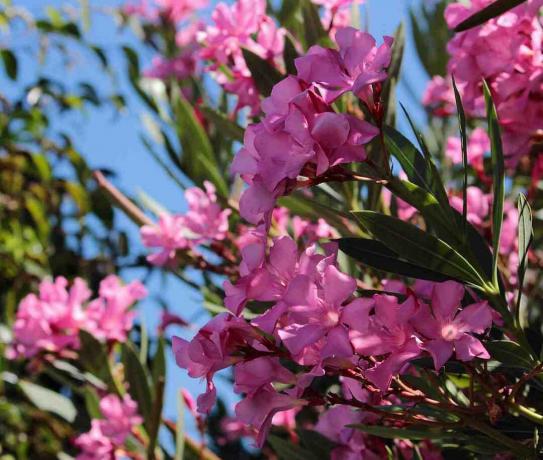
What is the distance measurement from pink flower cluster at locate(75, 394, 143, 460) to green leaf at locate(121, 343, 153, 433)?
0.03 m

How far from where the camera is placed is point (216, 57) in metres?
1.29

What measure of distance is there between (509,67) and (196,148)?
2.48ft

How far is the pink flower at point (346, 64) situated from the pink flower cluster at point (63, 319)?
3.07 feet

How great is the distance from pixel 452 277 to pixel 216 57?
608 mm

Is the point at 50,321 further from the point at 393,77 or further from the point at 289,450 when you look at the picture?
the point at 393,77

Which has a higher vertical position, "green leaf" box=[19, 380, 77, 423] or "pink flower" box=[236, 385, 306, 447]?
"pink flower" box=[236, 385, 306, 447]

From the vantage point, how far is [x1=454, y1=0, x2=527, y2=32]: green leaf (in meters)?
0.88

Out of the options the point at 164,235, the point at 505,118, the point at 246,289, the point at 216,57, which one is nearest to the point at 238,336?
the point at 246,289

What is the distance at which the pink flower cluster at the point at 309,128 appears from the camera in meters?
0.74

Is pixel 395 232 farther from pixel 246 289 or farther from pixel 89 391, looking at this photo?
pixel 89 391

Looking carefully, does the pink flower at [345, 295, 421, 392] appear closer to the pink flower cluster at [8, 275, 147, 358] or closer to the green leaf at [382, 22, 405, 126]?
the green leaf at [382, 22, 405, 126]

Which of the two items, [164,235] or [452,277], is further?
[164,235]


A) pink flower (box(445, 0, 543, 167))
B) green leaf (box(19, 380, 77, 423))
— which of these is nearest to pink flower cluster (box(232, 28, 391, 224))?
pink flower (box(445, 0, 543, 167))

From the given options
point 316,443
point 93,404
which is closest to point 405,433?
point 316,443
